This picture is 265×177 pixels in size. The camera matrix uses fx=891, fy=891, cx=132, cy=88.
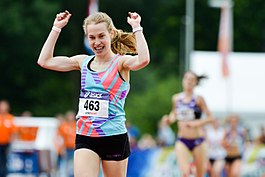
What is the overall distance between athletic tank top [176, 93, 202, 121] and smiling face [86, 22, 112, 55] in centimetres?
581

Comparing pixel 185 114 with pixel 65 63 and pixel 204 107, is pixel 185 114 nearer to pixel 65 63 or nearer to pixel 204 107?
pixel 204 107

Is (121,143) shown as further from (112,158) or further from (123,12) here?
(123,12)

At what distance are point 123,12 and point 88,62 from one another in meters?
47.5

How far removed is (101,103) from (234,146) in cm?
1117

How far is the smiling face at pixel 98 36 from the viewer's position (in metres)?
8.55

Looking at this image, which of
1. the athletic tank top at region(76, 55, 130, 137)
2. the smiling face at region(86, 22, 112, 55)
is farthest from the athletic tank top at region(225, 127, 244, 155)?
the smiling face at region(86, 22, 112, 55)

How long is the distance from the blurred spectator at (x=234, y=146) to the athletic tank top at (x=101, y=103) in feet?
35.7

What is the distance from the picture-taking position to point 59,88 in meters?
55.7

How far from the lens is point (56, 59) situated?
8914 mm

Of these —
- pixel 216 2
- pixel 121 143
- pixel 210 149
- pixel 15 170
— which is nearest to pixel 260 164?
pixel 210 149

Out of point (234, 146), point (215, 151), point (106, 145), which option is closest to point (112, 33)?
point (106, 145)

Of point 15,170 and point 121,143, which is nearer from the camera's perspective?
point 121,143

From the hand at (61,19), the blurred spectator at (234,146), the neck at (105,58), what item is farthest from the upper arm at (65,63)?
the blurred spectator at (234,146)

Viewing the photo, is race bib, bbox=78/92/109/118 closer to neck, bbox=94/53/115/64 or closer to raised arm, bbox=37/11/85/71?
neck, bbox=94/53/115/64
